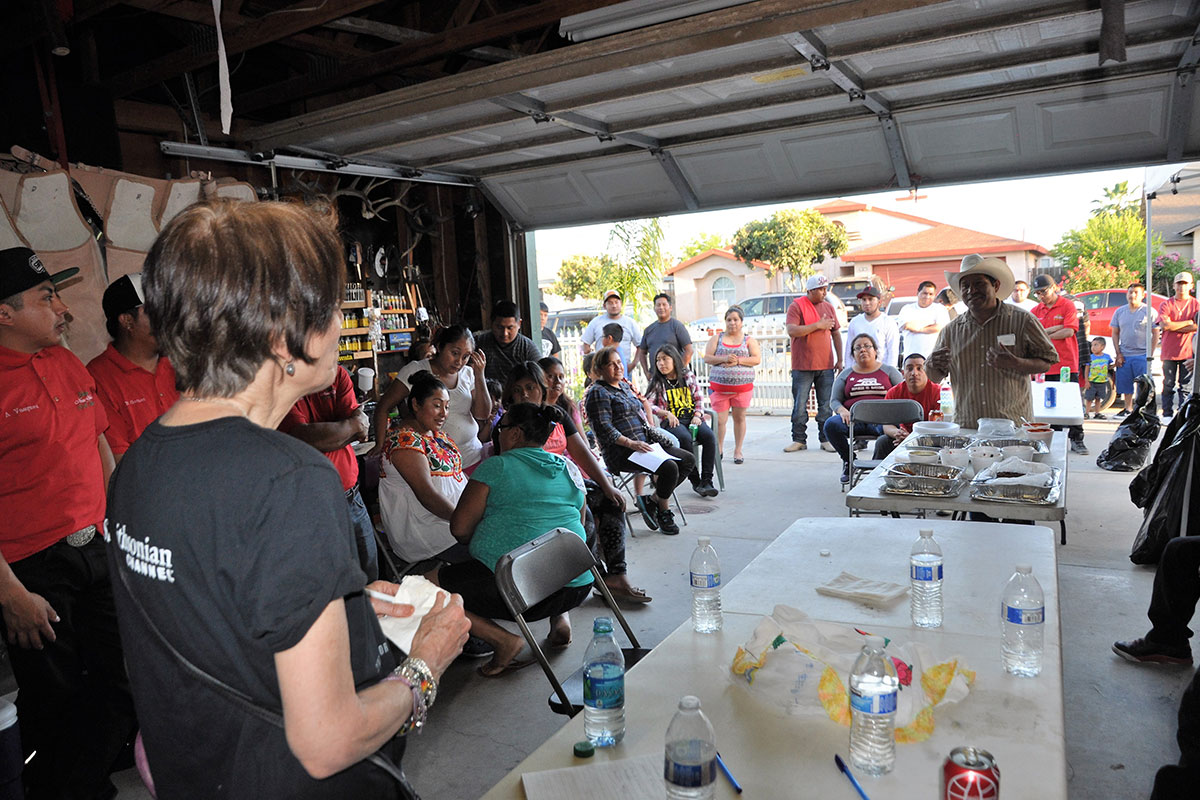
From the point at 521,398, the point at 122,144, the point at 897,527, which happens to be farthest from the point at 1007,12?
the point at 122,144

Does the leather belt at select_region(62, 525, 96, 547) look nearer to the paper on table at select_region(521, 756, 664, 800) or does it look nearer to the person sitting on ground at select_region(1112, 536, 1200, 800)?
the paper on table at select_region(521, 756, 664, 800)

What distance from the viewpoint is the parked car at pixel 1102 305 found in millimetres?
13977

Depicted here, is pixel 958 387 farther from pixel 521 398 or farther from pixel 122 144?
pixel 122 144

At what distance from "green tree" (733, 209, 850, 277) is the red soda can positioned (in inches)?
856

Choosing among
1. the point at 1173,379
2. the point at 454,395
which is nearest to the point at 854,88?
the point at 454,395

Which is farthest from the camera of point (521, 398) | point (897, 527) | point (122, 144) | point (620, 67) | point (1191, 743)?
point (122, 144)

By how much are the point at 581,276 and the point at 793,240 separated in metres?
8.65

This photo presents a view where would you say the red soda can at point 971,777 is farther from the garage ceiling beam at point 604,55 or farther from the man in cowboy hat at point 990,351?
the man in cowboy hat at point 990,351

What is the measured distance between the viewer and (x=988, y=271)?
4871 mm

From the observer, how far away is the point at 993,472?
366 cm

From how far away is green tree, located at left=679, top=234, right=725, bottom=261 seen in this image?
36062mm

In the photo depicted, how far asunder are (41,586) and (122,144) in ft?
13.3

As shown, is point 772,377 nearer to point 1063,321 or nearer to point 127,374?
point 1063,321

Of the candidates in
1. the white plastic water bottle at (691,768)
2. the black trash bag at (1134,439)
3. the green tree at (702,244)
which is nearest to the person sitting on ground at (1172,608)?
the white plastic water bottle at (691,768)
